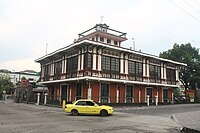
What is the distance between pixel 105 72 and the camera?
27656 millimetres

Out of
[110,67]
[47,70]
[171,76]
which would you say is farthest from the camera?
[171,76]

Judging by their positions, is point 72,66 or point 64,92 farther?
point 64,92

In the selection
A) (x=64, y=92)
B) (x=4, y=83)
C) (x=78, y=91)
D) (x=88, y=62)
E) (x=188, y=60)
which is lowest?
(x=64, y=92)

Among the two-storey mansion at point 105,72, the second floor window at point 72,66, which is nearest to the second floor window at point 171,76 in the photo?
the two-storey mansion at point 105,72

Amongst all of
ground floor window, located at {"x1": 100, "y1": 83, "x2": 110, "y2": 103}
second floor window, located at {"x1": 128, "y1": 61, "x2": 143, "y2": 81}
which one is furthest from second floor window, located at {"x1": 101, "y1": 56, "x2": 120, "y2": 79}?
second floor window, located at {"x1": 128, "y1": 61, "x2": 143, "y2": 81}

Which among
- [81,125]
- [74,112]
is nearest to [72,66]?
[74,112]

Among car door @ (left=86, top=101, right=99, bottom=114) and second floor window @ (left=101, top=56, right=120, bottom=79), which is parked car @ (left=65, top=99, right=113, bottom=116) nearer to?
car door @ (left=86, top=101, right=99, bottom=114)

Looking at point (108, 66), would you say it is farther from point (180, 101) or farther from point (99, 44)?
point (180, 101)

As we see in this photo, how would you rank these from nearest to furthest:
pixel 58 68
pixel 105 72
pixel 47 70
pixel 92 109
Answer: pixel 92 109 < pixel 105 72 < pixel 58 68 < pixel 47 70

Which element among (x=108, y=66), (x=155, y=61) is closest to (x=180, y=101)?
(x=155, y=61)

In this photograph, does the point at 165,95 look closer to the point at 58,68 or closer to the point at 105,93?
the point at 105,93

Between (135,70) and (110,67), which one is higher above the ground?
(110,67)

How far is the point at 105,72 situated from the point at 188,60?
86.1 ft

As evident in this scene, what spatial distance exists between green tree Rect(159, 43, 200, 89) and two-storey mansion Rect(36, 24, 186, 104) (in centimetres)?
1060
